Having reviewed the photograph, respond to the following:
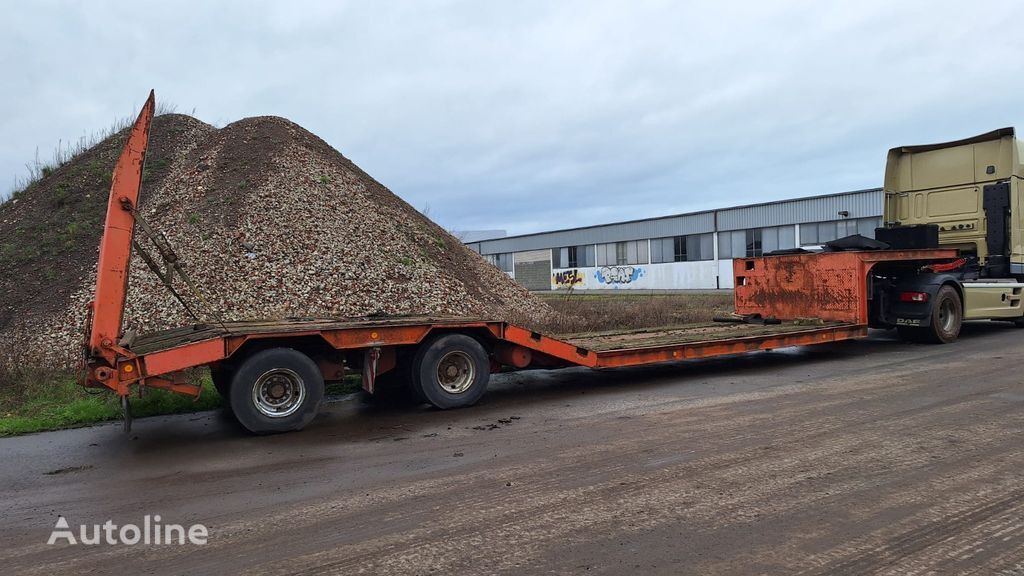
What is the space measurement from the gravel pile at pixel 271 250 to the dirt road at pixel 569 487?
5317 millimetres

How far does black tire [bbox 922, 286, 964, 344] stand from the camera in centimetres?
1210

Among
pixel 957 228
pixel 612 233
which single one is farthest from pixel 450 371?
pixel 612 233

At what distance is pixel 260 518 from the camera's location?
4.41 metres

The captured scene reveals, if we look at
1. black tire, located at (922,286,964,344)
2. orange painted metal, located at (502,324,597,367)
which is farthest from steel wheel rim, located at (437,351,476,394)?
black tire, located at (922,286,964,344)

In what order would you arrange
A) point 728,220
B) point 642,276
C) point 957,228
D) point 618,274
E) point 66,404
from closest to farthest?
point 66,404 → point 957,228 → point 728,220 → point 642,276 → point 618,274

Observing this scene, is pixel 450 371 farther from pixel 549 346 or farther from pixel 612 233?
pixel 612 233

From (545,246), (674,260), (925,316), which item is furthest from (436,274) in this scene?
(545,246)

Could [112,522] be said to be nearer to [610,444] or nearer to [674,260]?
[610,444]

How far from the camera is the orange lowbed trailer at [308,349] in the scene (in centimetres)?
630

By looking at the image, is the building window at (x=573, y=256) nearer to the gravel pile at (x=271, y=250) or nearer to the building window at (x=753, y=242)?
the building window at (x=753, y=242)

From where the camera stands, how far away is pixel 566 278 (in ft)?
188

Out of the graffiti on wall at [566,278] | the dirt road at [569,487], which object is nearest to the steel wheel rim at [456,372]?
the dirt road at [569,487]

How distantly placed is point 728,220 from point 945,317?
1323 inches

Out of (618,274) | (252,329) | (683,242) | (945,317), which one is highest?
(683,242)
